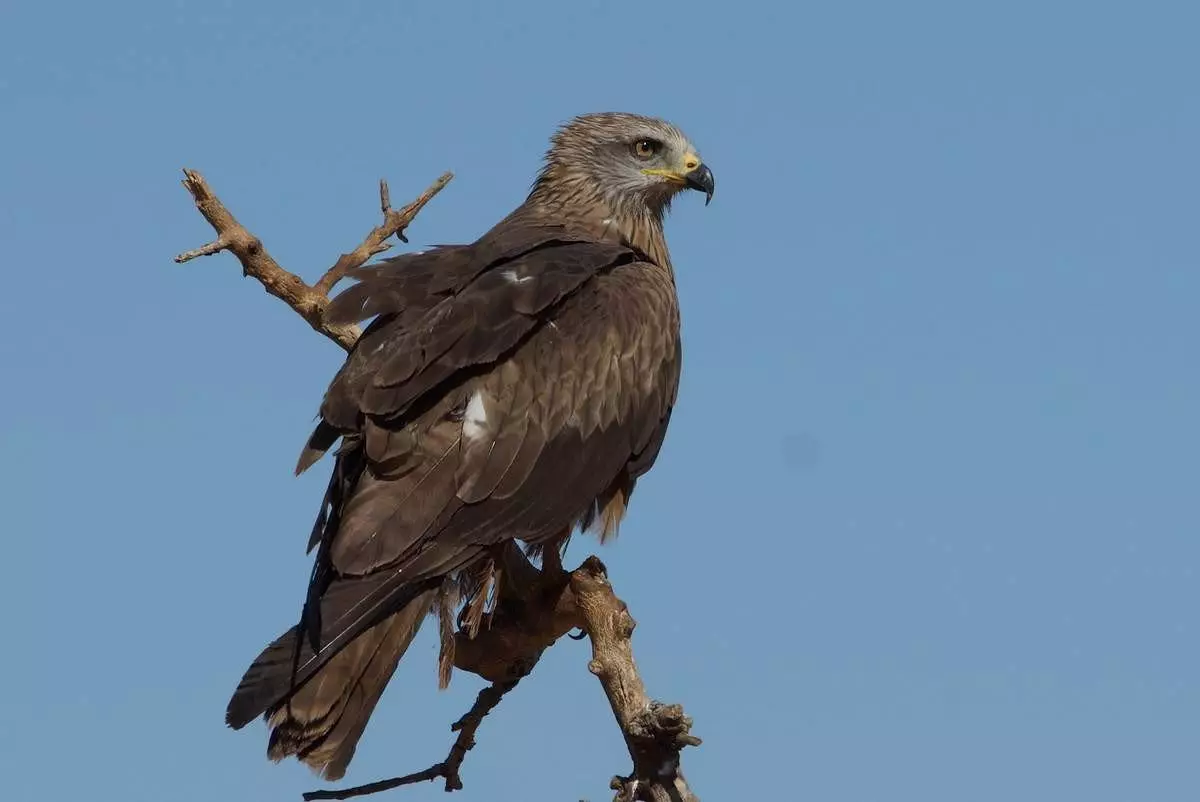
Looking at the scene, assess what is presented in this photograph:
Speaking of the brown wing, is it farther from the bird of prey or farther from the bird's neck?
the bird's neck

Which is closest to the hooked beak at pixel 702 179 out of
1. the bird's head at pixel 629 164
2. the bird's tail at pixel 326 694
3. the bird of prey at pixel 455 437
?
the bird's head at pixel 629 164

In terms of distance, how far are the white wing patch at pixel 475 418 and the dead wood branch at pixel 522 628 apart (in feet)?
2.02

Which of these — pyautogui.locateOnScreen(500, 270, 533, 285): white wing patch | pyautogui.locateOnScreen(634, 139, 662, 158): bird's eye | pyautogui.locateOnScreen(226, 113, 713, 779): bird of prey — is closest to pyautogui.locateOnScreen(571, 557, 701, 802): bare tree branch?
pyautogui.locateOnScreen(226, 113, 713, 779): bird of prey

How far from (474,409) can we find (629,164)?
9.72ft

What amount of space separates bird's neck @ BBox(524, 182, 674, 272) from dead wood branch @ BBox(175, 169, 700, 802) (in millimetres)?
854

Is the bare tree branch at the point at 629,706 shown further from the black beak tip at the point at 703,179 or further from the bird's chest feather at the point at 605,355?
the black beak tip at the point at 703,179

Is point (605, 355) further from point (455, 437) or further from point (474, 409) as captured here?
point (455, 437)

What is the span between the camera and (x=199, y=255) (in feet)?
29.0

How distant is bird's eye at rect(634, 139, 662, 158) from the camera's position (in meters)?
10.4

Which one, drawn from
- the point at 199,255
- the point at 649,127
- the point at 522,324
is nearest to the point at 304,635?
the point at 522,324

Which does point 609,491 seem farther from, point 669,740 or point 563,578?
point 669,740

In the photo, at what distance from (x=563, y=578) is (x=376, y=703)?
3.85 ft

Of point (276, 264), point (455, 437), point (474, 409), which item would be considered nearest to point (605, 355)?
point (474, 409)

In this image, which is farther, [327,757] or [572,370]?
[572,370]
